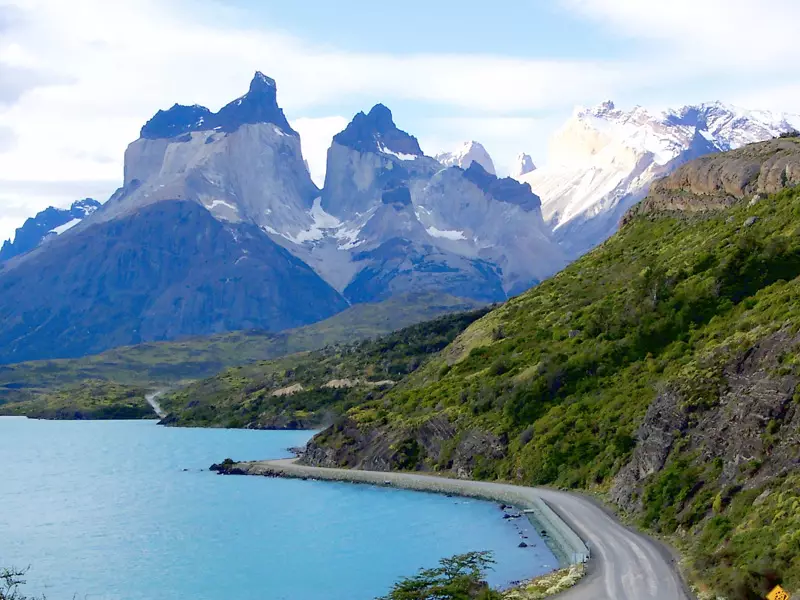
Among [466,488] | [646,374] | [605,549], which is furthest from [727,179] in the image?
[605,549]

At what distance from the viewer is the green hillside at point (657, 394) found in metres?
58.3

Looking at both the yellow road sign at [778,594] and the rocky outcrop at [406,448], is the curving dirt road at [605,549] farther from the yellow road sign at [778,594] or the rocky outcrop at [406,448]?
the yellow road sign at [778,594]

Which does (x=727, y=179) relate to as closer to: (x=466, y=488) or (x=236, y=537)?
(x=466, y=488)

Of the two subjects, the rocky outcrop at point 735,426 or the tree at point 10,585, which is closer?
the tree at point 10,585

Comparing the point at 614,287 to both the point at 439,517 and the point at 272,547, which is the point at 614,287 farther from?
the point at 272,547

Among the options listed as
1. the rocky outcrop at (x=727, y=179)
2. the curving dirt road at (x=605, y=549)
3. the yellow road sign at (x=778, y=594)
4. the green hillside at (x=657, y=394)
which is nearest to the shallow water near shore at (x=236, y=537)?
the curving dirt road at (x=605, y=549)

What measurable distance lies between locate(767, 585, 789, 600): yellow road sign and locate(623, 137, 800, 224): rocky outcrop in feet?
250

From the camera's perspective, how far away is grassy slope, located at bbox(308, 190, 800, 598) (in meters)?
56.5

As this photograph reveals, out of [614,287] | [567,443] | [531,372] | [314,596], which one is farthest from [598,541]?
[614,287]

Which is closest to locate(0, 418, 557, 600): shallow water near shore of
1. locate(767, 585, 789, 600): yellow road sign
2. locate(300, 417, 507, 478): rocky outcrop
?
locate(300, 417, 507, 478): rocky outcrop

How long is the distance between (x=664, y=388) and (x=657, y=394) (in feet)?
7.08

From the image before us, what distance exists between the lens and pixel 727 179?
416 feet

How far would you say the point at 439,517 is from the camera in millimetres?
98125

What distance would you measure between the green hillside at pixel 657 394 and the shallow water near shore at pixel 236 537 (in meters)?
8.64
